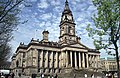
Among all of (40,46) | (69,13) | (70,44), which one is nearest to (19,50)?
(40,46)

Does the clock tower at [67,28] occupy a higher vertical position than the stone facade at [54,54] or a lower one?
higher

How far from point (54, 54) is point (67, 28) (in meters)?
16.5

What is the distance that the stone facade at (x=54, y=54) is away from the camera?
73.0 meters

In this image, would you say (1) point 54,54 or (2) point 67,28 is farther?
(2) point 67,28

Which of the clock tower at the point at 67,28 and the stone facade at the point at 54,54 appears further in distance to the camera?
the clock tower at the point at 67,28

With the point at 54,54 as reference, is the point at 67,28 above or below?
above

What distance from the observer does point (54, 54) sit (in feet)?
263

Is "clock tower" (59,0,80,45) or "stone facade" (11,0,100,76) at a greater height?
"clock tower" (59,0,80,45)

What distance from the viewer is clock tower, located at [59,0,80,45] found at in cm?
8534

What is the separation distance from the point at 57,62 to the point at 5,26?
207ft

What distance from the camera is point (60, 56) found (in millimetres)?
80938

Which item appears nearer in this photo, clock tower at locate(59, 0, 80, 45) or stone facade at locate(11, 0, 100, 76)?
stone facade at locate(11, 0, 100, 76)

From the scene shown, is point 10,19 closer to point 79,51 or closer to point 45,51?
point 45,51

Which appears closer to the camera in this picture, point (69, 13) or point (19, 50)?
point (19, 50)
